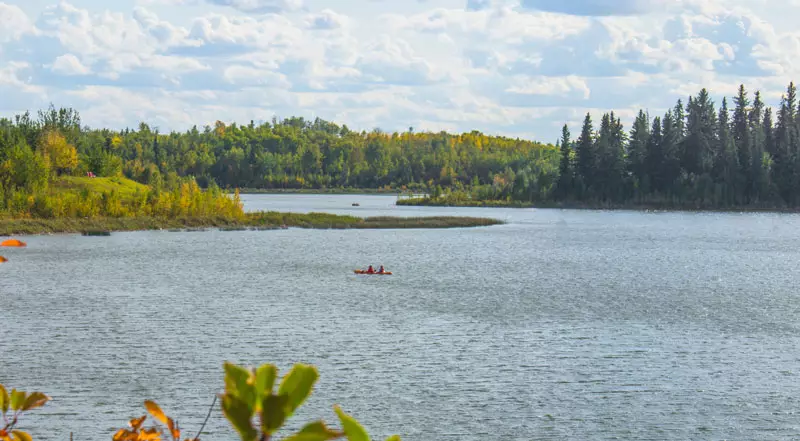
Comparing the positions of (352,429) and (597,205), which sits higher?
(352,429)

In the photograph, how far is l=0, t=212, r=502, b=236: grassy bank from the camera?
3145 inches

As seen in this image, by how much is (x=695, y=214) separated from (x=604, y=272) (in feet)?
281

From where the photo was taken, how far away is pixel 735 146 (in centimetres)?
13862

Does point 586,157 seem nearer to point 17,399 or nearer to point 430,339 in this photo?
point 430,339

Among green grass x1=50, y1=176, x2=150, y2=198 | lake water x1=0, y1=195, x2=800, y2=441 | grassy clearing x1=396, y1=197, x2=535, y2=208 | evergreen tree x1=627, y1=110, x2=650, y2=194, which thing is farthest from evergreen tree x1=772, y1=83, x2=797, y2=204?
green grass x1=50, y1=176, x2=150, y2=198

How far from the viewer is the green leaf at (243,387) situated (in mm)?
1966

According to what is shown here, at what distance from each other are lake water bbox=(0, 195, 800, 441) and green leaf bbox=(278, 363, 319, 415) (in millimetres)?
17903

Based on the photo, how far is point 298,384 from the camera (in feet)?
6.50

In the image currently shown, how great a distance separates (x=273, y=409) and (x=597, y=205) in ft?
497

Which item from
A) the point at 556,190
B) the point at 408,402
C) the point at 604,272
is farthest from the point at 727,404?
the point at 556,190

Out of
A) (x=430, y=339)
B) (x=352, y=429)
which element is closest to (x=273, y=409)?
(x=352, y=429)

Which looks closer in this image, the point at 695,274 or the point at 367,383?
the point at 367,383

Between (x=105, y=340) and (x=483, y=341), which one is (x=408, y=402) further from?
(x=105, y=340)

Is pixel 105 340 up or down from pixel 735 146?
down
